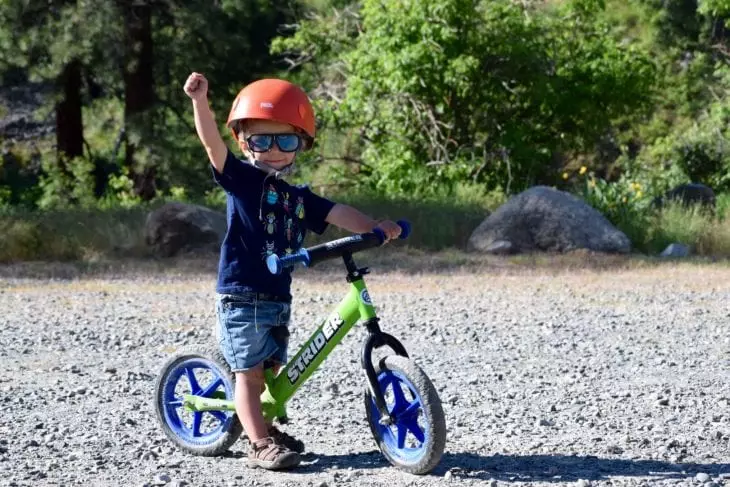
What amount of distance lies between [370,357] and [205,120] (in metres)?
1.15

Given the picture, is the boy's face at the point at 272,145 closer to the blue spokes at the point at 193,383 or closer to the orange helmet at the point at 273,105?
the orange helmet at the point at 273,105

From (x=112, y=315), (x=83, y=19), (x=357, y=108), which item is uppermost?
(x=83, y=19)

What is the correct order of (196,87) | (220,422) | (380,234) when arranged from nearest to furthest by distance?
(196,87) → (380,234) → (220,422)

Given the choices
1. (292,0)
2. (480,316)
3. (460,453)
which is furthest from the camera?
(292,0)

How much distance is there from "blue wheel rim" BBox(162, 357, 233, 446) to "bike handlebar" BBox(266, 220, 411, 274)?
78cm

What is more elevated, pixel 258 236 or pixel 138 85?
pixel 138 85

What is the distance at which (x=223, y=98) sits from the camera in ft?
90.9

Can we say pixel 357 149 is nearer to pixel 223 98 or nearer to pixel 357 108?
pixel 357 108

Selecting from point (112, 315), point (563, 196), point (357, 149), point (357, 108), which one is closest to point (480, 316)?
point (112, 315)

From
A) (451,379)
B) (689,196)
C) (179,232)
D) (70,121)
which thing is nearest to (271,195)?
(451,379)

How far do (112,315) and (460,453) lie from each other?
5845 millimetres

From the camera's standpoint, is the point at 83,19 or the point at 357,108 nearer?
the point at 357,108

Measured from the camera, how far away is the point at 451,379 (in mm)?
7527

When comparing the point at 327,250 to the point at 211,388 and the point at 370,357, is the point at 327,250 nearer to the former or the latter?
the point at 370,357
